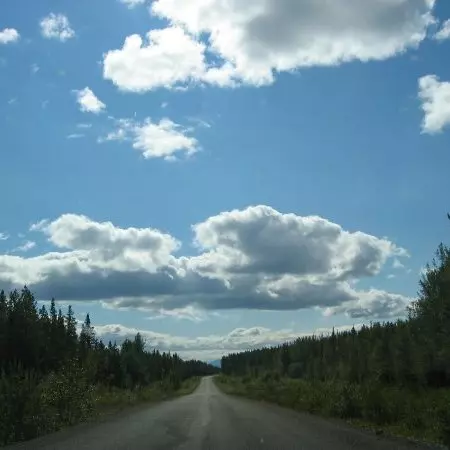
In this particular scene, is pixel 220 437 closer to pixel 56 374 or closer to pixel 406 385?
pixel 56 374

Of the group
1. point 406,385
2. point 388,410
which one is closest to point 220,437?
point 388,410

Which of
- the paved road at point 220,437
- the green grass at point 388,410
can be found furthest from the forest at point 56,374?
the green grass at point 388,410

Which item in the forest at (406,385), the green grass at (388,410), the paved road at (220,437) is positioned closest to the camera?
the paved road at (220,437)

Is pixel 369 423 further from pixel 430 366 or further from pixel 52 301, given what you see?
pixel 52 301

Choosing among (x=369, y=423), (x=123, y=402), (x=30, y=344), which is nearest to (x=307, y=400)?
(x=369, y=423)

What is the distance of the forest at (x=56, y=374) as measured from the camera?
22844 mm

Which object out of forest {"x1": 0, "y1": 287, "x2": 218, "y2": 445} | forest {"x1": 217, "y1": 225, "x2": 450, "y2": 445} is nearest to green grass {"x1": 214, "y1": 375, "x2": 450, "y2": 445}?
forest {"x1": 217, "y1": 225, "x2": 450, "y2": 445}

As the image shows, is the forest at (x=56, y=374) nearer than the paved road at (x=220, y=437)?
No

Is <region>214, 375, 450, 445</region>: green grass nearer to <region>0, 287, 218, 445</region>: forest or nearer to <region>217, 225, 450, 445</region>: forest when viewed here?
<region>217, 225, 450, 445</region>: forest

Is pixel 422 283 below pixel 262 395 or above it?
above

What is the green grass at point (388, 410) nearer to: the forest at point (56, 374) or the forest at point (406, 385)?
the forest at point (406, 385)

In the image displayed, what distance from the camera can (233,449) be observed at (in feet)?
51.8

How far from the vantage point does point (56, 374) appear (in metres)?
29.6

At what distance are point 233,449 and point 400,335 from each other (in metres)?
38.8
